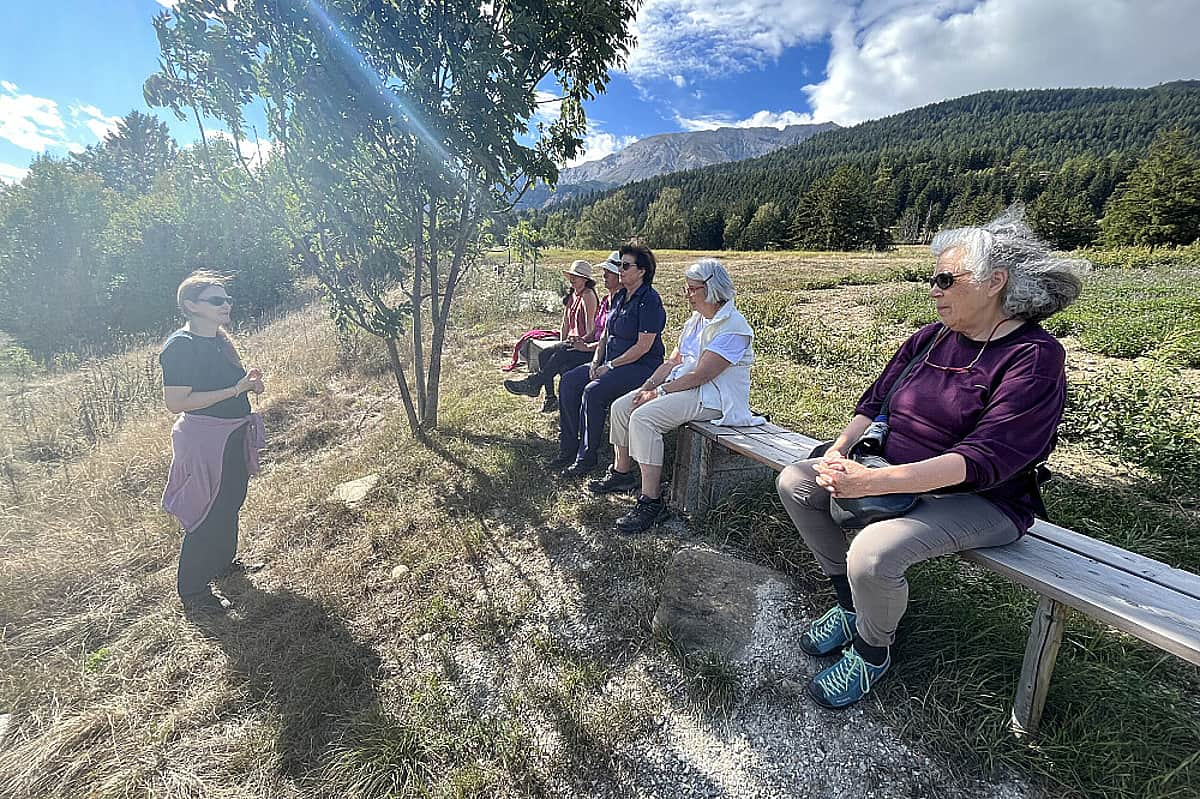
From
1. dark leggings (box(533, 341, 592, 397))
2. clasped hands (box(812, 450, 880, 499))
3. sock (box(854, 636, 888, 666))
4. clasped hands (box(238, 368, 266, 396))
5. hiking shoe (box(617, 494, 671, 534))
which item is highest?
clasped hands (box(238, 368, 266, 396))

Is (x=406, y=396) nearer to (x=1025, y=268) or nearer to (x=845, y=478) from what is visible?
(x=845, y=478)

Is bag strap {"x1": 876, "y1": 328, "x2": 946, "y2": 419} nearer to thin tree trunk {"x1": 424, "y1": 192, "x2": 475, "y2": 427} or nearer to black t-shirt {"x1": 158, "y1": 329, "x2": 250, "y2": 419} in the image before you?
black t-shirt {"x1": 158, "y1": 329, "x2": 250, "y2": 419}

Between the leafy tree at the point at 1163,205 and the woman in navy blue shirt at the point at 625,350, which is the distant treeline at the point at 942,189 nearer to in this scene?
the leafy tree at the point at 1163,205

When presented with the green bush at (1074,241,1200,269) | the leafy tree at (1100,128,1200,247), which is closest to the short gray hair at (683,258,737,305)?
the green bush at (1074,241,1200,269)

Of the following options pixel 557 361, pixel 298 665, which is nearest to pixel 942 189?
pixel 557 361

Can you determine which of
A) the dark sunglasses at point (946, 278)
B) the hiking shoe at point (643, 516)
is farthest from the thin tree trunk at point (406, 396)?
the dark sunglasses at point (946, 278)

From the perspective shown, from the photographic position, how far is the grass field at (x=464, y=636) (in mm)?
2066

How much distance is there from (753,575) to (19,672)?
13.3 ft

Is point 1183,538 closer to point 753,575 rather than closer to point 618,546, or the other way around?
point 753,575

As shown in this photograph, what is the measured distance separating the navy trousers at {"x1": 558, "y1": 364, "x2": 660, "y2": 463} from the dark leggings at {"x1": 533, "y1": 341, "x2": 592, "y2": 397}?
31.5 inches

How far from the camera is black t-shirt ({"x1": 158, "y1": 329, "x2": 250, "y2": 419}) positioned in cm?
297

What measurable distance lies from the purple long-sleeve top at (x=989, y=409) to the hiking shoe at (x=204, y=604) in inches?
156

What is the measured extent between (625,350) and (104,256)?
3004 centimetres

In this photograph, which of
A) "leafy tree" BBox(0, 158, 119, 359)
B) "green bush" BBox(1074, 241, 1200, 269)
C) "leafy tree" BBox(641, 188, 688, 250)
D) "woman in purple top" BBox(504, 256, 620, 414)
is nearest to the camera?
"woman in purple top" BBox(504, 256, 620, 414)
